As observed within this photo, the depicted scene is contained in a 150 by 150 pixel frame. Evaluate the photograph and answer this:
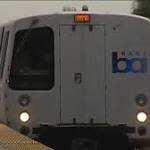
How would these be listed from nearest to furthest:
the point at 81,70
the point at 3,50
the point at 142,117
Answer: the point at 81,70 → the point at 142,117 → the point at 3,50

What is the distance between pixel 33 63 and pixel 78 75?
2.24ft

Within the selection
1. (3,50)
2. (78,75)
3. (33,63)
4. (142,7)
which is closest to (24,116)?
(33,63)

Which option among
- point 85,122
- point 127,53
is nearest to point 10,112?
point 85,122

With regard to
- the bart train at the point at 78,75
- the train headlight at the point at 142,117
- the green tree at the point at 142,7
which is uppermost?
the green tree at the point at 142,7

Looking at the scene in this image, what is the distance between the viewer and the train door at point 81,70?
1236 cm

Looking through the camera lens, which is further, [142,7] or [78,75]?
[142,7]

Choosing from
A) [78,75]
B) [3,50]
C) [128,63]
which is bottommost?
[78,75]

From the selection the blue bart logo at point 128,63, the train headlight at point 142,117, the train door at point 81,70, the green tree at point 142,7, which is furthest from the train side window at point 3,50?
the green tree at point 142,7

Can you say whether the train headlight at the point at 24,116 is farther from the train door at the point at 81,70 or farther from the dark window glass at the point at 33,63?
the train door at the point at 81,70

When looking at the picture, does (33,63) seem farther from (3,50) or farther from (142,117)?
(142,117)

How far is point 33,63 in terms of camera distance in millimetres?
12430

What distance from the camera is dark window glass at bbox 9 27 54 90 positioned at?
12.4 meters

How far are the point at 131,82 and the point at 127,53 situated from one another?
43 cm

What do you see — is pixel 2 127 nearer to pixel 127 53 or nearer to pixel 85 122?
pixel 85 122
